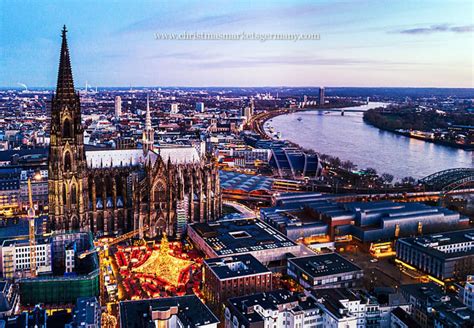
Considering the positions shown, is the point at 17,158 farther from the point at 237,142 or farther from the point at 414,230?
the point at 414,230

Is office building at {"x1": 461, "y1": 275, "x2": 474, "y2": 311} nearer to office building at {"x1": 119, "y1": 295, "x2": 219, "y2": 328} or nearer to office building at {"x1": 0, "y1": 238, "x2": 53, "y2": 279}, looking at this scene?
office building at {"x1": 119, "y1": 295, "x2": 219, "y2": 328}

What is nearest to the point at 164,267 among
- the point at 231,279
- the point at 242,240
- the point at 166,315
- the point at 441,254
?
the point at 231,279

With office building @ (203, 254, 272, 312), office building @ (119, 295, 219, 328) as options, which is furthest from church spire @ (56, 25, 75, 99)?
office building @ (119, 295, 219, 328)

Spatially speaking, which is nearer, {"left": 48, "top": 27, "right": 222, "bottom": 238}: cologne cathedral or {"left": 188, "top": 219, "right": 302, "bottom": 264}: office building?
{"left": 188, "top": 219, "right": 302, "bottom": 264}: office building

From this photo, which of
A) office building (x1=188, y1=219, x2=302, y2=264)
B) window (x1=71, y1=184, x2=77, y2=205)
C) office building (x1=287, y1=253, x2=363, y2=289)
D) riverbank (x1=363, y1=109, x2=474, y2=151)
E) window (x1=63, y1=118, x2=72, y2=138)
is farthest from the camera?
riverbank (x1=363, y1=109, x2=474, y2=151)

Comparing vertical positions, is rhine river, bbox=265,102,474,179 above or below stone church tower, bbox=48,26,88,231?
below

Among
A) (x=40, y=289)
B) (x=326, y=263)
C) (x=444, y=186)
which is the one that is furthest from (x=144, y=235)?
(x=444, y=186)

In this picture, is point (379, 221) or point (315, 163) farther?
point (315, 163)

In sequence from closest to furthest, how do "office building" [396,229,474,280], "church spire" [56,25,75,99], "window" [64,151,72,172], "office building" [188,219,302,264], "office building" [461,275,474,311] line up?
1. "office building" [461,275,474,311]
2. "office building" [396,229,474,280]
3. "office building" [188,219,302,264]
4. "church spire" [56,25,75,99]
5. "window" [64,151,72,172]
